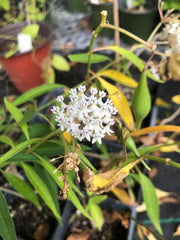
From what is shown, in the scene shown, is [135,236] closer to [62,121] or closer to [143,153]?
[143,153]

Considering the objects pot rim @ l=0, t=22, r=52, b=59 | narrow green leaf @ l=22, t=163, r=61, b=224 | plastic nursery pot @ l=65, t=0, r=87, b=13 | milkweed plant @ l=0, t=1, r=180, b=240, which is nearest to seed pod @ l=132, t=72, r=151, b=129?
milkweed plant @ l=0, t=1, r=180, b=240

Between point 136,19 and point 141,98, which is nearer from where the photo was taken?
point 141,98

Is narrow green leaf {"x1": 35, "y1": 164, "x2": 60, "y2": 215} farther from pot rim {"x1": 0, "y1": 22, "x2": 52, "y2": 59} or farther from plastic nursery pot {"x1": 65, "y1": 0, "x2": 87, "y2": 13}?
plastic nursery pot {"x1": 65, "y1": 0, "x2": 87, "y2": 13}

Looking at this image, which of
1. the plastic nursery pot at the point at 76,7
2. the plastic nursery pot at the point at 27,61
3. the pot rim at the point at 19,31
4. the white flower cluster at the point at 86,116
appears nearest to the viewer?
the white flower cluster at the point at 86,116

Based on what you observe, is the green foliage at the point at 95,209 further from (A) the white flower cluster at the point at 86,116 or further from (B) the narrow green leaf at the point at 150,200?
(A) the white flower cluster at the point at 86,116

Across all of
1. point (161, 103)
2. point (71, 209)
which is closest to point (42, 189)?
point (71, 209)

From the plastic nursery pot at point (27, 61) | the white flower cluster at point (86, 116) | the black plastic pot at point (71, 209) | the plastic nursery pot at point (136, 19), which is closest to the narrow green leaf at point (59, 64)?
the plastic nursery pot at point (27, 61)

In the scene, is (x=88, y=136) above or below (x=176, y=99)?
above

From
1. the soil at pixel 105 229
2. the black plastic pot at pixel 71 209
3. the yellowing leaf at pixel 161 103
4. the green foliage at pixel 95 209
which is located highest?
the yellowing leaf at pixel 161 103

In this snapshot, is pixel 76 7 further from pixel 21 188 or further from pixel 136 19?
pixel 21 188
